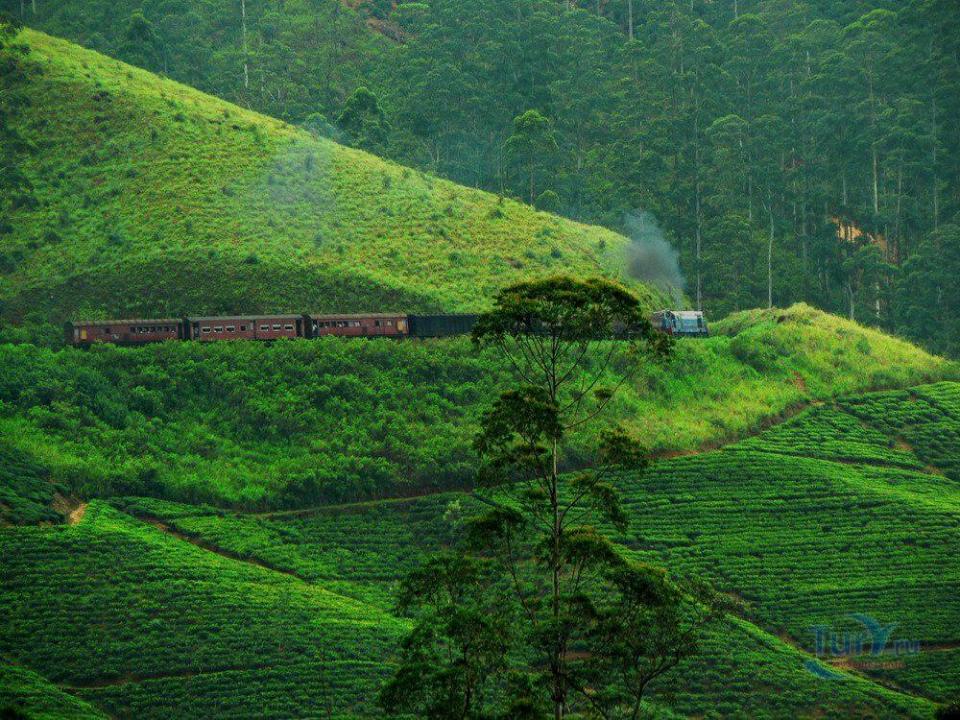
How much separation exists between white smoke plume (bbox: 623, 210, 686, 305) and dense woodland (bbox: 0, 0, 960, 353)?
2.71 meters

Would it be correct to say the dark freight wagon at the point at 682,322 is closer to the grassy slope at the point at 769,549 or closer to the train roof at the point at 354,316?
the grassy slope at the point at 769,549

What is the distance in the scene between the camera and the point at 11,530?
5600 cm

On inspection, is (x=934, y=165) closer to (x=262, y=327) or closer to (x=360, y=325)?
(x=360, y=325)

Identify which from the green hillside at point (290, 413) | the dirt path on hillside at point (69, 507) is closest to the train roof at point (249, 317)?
the green hillside at point (290, 413)

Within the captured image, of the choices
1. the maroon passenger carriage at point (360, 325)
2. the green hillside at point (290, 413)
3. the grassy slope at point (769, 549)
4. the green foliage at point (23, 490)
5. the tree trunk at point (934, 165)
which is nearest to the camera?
the grassy slope at point (769, 549)

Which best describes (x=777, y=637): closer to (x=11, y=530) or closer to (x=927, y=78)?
(x=11, y=530)

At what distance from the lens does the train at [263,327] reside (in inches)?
2842

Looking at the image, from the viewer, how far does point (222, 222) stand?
290ft

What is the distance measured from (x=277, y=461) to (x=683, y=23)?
8120 cm

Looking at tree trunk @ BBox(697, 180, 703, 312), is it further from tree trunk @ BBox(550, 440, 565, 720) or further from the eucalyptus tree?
tree trunk @ BBox(550, 440, 565, 720)

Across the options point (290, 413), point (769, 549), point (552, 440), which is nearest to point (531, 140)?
point (290, 413)

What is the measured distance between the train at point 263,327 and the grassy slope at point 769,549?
14.0m

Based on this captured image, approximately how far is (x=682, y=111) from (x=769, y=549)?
6558 cm

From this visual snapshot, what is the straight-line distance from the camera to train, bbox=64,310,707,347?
7219cm
